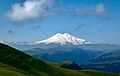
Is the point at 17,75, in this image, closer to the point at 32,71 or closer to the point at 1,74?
the point at 1,74

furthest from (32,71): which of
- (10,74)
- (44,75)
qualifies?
(10,74)

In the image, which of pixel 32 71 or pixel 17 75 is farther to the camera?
pixel 32 71

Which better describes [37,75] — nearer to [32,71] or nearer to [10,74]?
[32,71]

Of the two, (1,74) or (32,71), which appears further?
(32,71)

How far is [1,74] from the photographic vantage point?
142 metres

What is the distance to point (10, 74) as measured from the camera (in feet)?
480

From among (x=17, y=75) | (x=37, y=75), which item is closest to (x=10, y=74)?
(x=17, y=75)

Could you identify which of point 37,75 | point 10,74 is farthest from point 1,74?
point 37,75

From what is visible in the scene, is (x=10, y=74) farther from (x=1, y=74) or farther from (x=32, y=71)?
(x=32, y=71)

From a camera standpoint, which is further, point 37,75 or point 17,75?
point 37,75

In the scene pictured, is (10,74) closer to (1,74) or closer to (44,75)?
(1,74)

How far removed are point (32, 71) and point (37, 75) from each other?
923 centimetres

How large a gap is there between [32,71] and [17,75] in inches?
2115

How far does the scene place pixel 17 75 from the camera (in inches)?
5743
